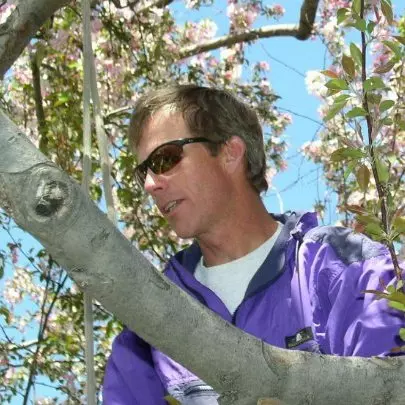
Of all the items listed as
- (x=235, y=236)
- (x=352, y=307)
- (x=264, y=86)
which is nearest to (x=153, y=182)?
(x=235, y=236)

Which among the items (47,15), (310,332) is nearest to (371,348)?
(310,332)

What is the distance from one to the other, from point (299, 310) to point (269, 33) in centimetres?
405

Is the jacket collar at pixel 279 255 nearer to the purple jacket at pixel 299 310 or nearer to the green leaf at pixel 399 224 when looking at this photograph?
the purple jacket at pixel 299 310

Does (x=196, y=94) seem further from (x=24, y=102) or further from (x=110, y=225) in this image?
(x=24, y=102)

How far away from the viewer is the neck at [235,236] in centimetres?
201

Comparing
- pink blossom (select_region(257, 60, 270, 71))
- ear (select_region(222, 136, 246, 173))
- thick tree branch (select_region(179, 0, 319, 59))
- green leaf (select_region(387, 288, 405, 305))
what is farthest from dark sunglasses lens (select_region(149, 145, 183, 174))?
pink blossom (select_region(257, 60, 270, 71))

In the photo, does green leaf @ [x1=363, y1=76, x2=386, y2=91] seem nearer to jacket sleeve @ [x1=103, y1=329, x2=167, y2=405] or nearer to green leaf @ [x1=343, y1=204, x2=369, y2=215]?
green leaf @ [x1=343, y1=204, x2=369, y2=215]

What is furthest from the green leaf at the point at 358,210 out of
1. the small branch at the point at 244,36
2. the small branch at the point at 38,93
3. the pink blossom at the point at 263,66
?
the pink blossom at the point at 263,66

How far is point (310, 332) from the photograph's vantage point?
5.78 feet

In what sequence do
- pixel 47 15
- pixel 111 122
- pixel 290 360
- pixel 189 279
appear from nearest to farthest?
1. pixel 290 360
2. pixel 189 279
3. pixel 47 15
4. pixel 111 122

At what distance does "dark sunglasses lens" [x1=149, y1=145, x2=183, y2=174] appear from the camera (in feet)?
6.59

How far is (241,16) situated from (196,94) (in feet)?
12.3

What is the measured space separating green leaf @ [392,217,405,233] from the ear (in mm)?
696

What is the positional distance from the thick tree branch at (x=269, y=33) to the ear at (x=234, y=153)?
125 inches
